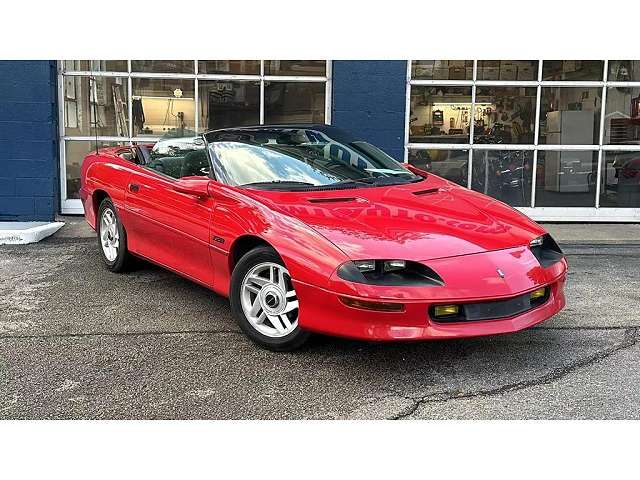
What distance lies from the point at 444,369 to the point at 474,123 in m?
6.11

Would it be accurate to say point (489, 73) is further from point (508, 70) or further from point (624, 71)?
point (624, 71)

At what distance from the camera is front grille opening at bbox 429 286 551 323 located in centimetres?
354

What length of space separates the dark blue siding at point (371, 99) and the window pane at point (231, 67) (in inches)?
45.9

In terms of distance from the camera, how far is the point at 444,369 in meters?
3.86

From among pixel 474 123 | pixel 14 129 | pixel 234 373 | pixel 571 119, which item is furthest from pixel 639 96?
pixel 14 129

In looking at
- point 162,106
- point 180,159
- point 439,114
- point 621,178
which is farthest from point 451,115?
point 180,159

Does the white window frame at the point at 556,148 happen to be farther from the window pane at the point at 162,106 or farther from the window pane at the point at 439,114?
the window pane at the point at 162,106

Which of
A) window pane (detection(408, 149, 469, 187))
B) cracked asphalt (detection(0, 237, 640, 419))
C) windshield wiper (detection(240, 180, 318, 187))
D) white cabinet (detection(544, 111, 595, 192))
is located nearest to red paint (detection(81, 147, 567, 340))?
windshield wiper (detection(240, 180, 318, 187))

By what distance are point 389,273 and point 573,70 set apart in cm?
693

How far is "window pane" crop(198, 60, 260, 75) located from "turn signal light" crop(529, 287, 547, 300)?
20.6ft

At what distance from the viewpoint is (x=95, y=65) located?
9102 millimetres

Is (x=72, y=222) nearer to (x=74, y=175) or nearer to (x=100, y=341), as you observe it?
(x=74, y=175)

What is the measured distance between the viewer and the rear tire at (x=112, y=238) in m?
5.86

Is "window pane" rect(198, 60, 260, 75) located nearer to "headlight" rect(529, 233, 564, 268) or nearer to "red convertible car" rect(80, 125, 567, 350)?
"red convertible car" rect(80, 125, 567, 350)
